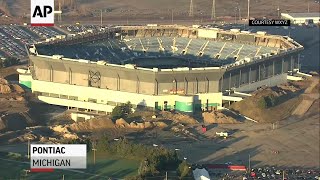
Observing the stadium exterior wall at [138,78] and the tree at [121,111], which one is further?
the stadium exterior wall at [138,78]

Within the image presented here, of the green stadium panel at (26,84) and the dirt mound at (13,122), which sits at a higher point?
the green stadium panel at (26,84)

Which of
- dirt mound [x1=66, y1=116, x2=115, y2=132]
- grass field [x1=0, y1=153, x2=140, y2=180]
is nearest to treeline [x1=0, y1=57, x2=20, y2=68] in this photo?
dirt mound [x1=66, y1=116, x2=115, y2=132]

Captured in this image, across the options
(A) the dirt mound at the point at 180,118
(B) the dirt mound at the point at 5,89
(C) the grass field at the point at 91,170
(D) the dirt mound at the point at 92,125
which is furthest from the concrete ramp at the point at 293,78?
(C) the grass field at the point at 91,170

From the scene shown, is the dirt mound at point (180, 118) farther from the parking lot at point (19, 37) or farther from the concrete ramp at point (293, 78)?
the parking lot at point (19, 37)

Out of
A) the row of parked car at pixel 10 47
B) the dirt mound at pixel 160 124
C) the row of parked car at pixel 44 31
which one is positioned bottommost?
the dirt mound at pixel 160 124

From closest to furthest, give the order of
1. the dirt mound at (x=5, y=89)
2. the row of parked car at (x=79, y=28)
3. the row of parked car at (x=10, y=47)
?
the dirt mound at (x=5, y=89) → the row of parked car at (x=10, y=47) → the row of parked car at (x=79, y=28)

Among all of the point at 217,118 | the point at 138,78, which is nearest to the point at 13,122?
the point at 138,78
